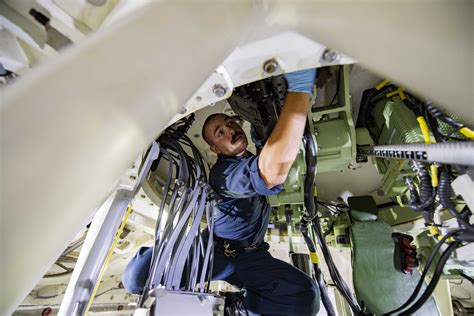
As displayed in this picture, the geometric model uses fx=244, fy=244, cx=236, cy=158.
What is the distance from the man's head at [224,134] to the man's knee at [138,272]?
25.5 inches

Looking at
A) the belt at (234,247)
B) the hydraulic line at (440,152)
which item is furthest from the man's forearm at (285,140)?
the belt at (234,247)

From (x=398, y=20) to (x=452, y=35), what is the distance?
0.22 feet

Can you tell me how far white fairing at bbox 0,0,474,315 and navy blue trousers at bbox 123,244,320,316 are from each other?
3.63ft

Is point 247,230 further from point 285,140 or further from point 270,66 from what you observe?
point 270,66

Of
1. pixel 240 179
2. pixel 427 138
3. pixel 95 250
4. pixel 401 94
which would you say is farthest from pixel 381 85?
pixel 95 250

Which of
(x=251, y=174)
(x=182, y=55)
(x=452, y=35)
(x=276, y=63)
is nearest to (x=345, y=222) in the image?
(x=251, y=174)

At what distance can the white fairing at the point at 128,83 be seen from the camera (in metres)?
0.17

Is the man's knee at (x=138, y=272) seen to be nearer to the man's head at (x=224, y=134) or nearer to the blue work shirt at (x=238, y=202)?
the blue work shirt at (x=238, y=202)

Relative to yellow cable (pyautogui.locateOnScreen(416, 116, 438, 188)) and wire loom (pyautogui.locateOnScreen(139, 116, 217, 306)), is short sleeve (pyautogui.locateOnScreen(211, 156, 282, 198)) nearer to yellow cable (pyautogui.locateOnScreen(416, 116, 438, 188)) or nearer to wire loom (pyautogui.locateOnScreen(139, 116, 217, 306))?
wire loom (pyautogui.locateOnScreen(139, 116, 217, 306))

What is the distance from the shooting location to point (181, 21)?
0.83 ft

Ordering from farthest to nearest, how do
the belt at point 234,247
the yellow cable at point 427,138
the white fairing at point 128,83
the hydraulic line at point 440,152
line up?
the belt at point 234,247
the yellow cable at point 427,138
the hydraulic line at point 440,152
the white fairing at point 128,83

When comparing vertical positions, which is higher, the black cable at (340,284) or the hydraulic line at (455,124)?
the hydraulic line at (455,124)

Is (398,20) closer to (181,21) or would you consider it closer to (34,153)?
(181,21)

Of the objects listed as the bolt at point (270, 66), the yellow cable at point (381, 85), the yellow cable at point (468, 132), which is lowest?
the yellow cable at point (468, 132)
